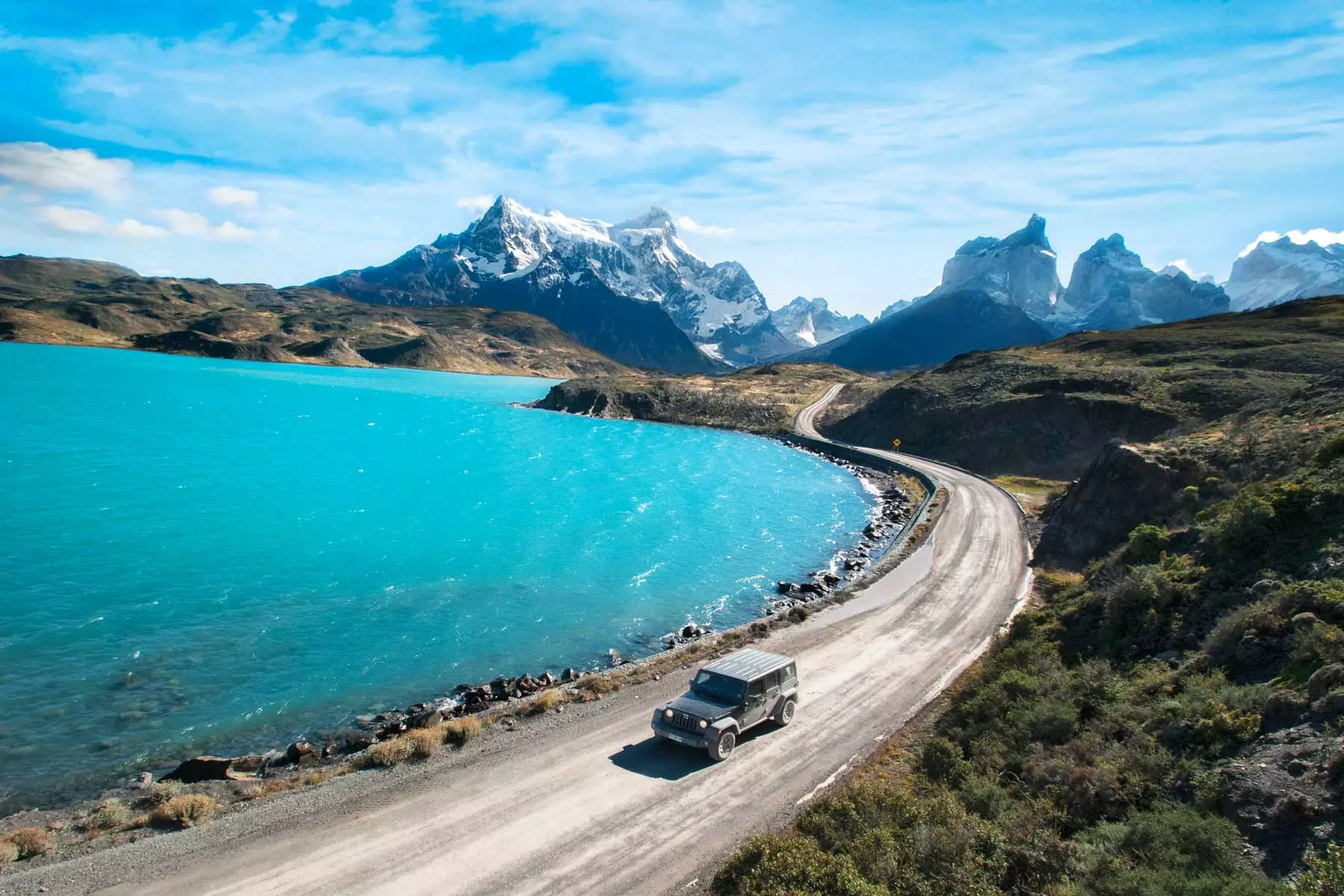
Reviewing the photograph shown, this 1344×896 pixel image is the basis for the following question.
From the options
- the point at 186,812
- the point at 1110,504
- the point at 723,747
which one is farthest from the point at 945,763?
the point at 1110,504

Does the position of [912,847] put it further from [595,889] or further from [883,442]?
[883,442]

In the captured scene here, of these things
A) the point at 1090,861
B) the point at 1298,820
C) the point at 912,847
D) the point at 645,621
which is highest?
the point at 1298,820

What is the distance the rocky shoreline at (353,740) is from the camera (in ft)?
65.5

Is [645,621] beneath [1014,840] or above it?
beneath

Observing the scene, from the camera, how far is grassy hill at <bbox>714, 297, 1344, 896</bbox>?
11.9m

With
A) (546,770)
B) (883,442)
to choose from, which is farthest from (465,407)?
(546,770)

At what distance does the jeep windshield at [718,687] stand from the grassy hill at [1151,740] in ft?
13.6

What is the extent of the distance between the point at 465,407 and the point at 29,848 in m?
157

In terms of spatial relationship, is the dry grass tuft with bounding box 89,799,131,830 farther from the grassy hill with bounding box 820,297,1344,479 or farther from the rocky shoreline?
the grassy hill with bounding box 820,297,1344,479

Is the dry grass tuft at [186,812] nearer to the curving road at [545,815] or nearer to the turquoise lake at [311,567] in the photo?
the curving road at [545,815]

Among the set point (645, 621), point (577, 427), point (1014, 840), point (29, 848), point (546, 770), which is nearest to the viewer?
point (1014, 840)

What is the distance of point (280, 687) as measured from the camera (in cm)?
2981

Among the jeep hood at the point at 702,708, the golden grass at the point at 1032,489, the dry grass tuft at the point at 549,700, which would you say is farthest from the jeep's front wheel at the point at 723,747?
the golden grass at the point at 1032,489

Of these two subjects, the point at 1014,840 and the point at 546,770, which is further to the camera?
the point at 546,770
